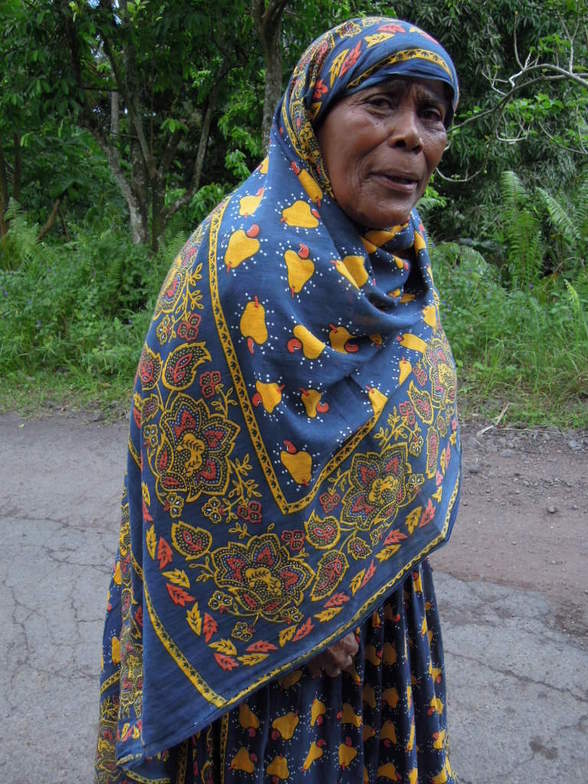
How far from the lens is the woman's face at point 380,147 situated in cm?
142

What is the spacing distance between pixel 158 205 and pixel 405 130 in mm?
5763

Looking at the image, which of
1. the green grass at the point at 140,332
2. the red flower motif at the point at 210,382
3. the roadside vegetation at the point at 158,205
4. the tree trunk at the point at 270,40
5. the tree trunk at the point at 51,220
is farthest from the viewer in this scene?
the tree trunk at the point at 51,220

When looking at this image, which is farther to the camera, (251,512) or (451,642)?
(451,642)

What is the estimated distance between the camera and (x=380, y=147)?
56.0 inches

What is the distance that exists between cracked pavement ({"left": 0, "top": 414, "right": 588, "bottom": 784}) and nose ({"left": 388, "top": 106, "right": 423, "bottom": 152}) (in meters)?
1.92

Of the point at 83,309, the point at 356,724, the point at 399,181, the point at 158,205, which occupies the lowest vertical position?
the point at 83,309

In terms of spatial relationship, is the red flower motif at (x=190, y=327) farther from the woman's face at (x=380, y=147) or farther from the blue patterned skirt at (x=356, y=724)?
the blue patterned skirt at (x=356, y=724)

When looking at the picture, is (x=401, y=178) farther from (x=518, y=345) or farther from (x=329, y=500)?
(x=518, y=345)

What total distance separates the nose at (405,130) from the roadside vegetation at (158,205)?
3.34 metres

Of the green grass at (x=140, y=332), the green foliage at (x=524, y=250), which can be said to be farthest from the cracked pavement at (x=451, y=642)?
the green foliage at (x=524, y=250)

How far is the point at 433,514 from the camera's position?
1.57 metres

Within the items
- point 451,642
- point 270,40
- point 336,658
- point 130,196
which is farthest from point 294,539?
point 130,196

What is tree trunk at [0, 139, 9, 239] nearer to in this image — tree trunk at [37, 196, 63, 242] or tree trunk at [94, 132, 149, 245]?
tree trunk at [37, 196, 63, 242]

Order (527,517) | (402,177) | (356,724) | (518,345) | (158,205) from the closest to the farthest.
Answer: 1. (402,177)
2. (356,724)
3. (527,517)
4. (518,345)
5. (158,205)
